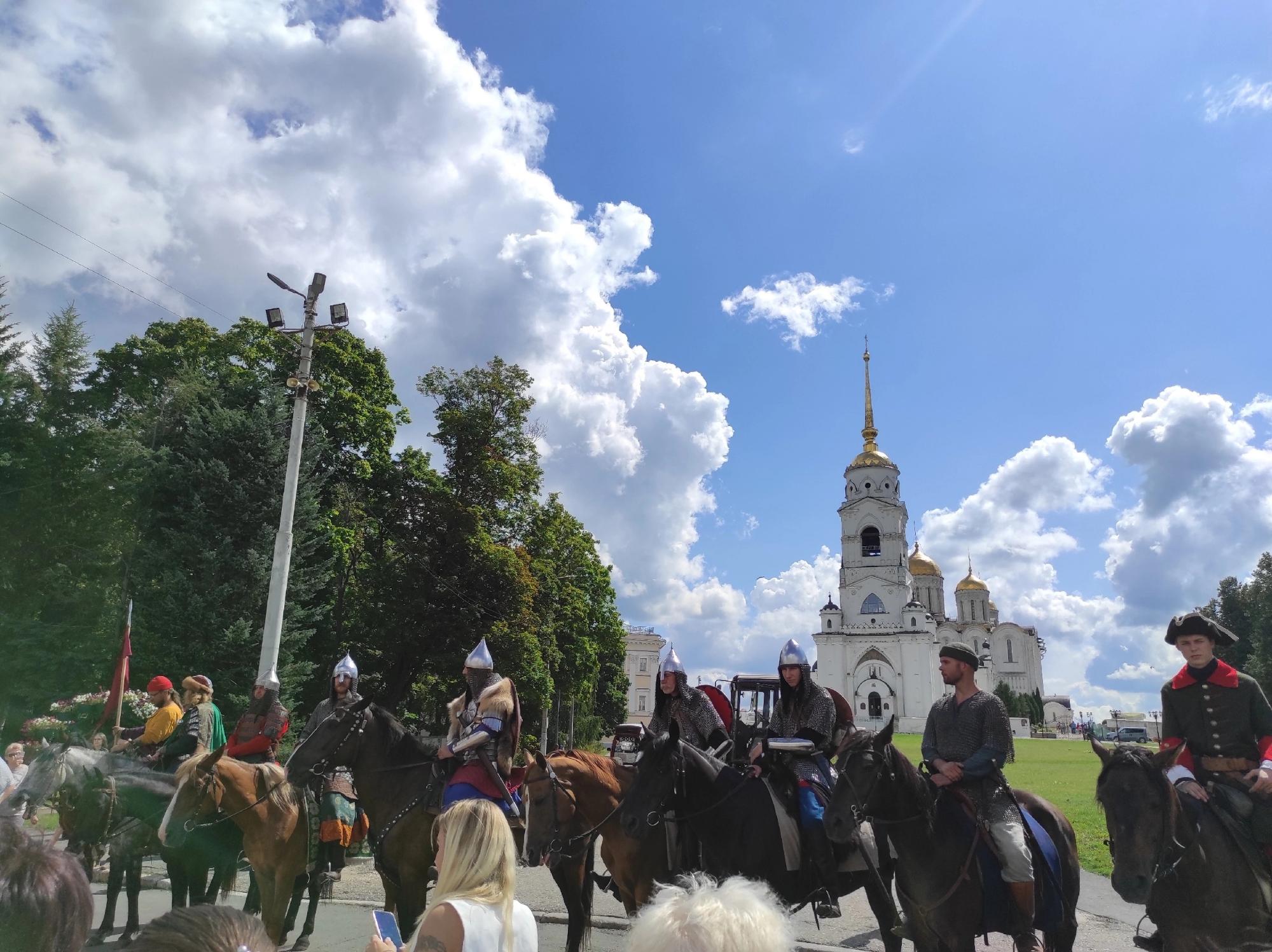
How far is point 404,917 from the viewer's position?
7.41 metres

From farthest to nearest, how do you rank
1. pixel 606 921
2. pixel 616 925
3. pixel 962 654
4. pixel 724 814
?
pixel 606 921, pixel 616 925, pixel 724 814, pixel 962 654

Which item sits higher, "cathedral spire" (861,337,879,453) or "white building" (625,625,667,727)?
"cathedral spire" (861,337,879,453)

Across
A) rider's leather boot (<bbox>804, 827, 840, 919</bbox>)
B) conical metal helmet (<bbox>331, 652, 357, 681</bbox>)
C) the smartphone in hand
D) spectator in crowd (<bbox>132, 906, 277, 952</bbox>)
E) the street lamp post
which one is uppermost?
the street lamp post

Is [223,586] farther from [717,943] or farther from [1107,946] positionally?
[717,943]

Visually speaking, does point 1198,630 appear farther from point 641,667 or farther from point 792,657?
point 641,667

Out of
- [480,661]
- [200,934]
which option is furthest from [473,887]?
[480,661]

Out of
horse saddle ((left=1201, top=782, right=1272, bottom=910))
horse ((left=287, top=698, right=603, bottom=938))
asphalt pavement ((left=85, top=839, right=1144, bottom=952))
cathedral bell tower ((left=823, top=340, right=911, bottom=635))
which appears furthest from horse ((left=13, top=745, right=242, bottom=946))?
cathedral bell tower ((left=823, top=340, right=911, bottom=635))

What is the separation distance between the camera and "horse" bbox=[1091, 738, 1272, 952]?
5184 mm

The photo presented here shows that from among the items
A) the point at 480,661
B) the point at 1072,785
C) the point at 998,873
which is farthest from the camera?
the point at 1072,785

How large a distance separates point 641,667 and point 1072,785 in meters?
77.1

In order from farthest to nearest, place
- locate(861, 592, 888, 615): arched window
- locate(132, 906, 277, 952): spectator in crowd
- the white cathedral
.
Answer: locate(861, 592, 888, 615): arched window < the white cathedral < locate(132, 906, 277, 952): spectator in crowd

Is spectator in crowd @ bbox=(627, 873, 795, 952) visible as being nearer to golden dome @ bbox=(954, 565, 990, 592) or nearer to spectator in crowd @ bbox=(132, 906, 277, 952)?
spectator in crowd @ bbox=(132, 906, 277, 952)

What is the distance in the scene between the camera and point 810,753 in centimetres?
725

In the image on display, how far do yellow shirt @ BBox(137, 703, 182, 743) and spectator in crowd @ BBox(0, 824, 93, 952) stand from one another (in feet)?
27.4
